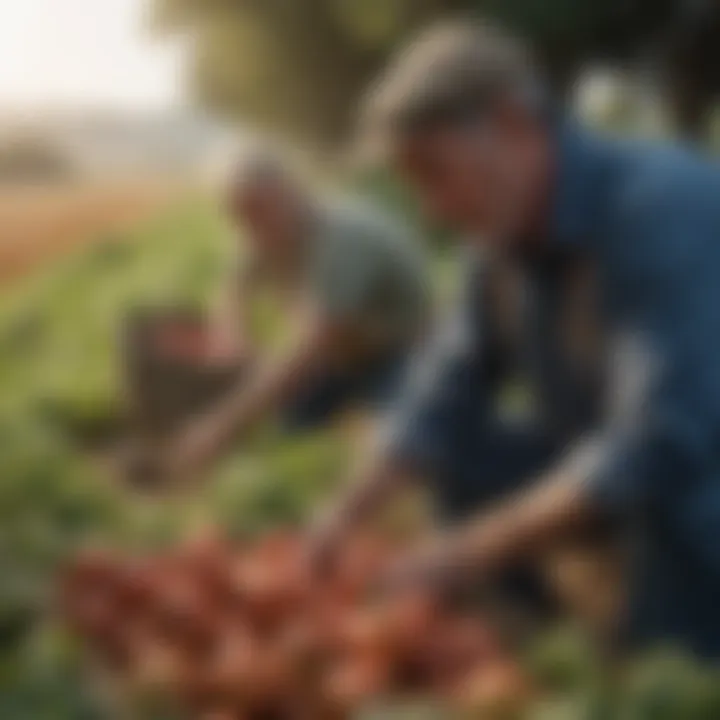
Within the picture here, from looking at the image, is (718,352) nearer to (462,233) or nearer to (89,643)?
(462,233)

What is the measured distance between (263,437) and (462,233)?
21 cm

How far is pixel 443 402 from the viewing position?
0.86m

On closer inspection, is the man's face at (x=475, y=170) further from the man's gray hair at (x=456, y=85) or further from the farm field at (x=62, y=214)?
the farm field at (x=62, y=214)

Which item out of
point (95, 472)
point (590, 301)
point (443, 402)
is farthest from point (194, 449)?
point (590, 301)

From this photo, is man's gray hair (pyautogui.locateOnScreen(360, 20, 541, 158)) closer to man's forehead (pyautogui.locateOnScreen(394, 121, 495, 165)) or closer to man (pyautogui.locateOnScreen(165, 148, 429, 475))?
man's forehead (pyautogui.locateOnScreen(394, 121, 495, 165))

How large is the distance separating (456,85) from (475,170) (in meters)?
0.04

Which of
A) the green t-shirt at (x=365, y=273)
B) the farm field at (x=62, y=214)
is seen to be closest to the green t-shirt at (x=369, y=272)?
the green t-shirt at (x=365, y=273)

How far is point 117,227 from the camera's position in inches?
41.5

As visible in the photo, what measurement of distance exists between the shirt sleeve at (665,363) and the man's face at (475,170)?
53mm

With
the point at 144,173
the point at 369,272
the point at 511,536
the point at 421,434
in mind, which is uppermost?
the point at 144,173

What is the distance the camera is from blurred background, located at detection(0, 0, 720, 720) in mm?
900

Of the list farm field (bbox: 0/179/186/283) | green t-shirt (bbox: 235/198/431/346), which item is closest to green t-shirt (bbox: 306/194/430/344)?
green t-shirt (bbox: 235/198/431/346)

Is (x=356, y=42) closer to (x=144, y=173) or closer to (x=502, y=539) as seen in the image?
(x=144, y=173)

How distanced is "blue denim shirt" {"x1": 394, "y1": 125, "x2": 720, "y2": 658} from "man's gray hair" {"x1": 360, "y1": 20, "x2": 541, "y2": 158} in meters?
0.04
